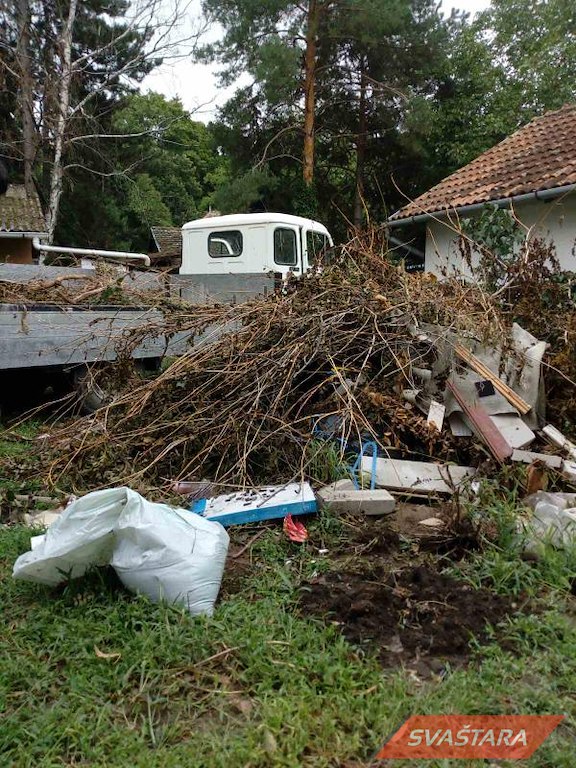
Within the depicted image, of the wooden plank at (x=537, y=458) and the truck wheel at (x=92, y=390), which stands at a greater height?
the truck wheel at (x=92, y=390)

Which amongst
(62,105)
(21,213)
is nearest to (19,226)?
(21,213)

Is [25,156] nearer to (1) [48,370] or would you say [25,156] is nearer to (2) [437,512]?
(1) [48,370]

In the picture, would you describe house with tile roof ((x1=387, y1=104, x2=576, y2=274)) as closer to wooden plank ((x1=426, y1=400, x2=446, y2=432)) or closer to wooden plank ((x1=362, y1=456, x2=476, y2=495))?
wooden plank ((x1=426, y1=400, x2=446, y2=432))

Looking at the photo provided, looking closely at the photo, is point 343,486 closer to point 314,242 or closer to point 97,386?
point 97,386

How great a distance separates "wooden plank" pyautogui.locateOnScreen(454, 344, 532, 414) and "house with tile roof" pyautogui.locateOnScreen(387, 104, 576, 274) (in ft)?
15.9

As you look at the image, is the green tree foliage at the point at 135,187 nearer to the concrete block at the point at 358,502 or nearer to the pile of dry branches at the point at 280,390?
the pile of dry branches at the point at 280,390

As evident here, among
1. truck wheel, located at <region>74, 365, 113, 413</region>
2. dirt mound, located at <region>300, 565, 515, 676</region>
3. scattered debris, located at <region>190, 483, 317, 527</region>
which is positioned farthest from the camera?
truck wheel, located at <region>74, 365, 113, 413</region>

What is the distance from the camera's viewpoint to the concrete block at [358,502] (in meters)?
3.54

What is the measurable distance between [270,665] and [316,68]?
20758mm

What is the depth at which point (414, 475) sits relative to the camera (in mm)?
3945

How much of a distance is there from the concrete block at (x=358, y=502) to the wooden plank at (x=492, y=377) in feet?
4.53

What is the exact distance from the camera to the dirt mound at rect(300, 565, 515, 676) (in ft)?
7.54

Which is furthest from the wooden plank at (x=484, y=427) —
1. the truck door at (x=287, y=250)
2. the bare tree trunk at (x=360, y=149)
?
the bare tree trunk at (x=360, y=149)

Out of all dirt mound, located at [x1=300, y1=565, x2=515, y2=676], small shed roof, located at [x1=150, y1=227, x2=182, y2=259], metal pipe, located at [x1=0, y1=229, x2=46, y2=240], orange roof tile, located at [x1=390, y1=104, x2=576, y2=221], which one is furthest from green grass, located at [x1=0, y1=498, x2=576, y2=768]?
small shed roof, located at [x1=150, y1=227, x2=182, y2=259]
